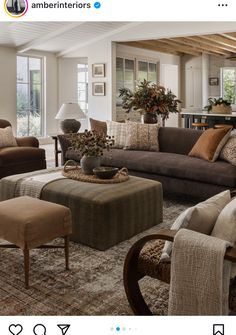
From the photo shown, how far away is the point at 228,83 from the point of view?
36.1 ft

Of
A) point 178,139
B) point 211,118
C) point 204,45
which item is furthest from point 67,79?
point 178,139

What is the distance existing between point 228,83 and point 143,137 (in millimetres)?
7173

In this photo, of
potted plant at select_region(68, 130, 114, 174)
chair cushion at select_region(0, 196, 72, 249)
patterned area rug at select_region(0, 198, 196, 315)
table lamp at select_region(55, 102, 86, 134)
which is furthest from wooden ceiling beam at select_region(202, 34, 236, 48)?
chair cushion at select_region(0, 196, 72, 249)

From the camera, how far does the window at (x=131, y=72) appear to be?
334 inches

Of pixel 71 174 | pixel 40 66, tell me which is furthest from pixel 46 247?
pixel 40 66

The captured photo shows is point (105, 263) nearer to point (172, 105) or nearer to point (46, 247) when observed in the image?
point (46, 247)

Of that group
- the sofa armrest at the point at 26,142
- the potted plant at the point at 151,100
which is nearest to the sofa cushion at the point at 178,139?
the potted plant at the point at 151,100

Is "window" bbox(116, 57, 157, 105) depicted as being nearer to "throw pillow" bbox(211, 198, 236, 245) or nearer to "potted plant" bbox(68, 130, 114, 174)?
"potted plant" bbox(68, 130, 114, 174)

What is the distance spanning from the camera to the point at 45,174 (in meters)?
3.51

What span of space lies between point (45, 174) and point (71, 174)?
268 mm

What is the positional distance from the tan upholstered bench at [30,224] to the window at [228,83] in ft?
31.1

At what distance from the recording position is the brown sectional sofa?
3682 millimetres
